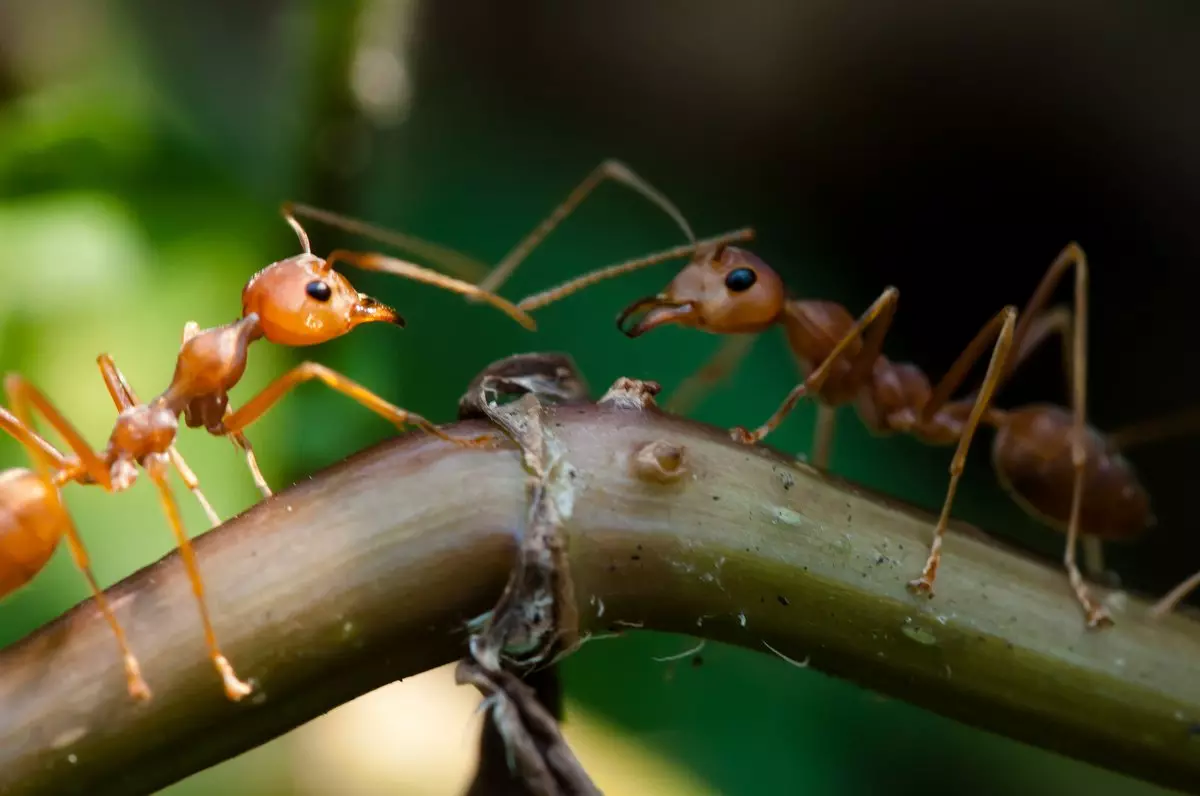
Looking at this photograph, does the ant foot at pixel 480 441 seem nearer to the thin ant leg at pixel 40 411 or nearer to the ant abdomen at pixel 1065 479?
the thin ant leg at pixel 40 411

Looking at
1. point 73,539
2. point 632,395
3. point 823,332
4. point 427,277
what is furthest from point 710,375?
point 73,539

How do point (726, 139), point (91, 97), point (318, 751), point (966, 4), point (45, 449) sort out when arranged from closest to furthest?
1. point (45, 449)
2. point (318, 751)
3. point (91, 97)
4. point (966, 4)
5. point (726, 139)

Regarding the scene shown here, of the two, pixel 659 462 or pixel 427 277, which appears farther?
pixel 427 277

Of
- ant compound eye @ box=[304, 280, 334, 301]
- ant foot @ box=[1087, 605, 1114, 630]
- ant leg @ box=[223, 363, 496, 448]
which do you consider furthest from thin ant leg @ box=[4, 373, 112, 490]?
ant foot @ box=[1087, 605, 1114, 630]

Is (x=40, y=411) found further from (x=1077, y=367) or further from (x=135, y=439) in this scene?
(x=1077, y=367)

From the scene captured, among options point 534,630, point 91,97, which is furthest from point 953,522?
point 91,97

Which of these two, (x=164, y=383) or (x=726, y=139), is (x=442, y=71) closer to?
(x=726, y=139)
